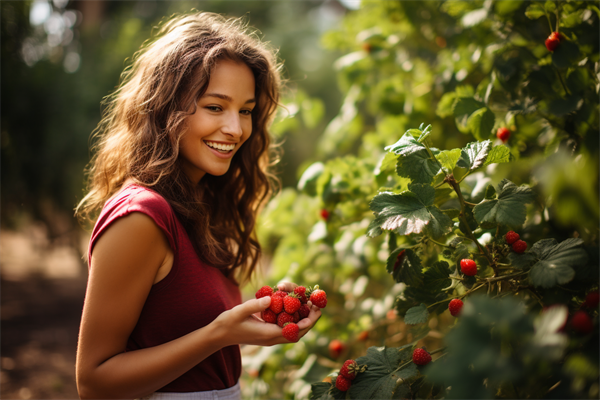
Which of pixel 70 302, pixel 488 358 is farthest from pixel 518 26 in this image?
pixel 70 302

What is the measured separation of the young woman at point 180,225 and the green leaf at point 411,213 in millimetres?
385

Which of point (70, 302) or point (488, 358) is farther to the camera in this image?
point (70, 302)

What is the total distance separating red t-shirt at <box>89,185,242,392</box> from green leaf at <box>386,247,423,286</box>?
0.57 metres

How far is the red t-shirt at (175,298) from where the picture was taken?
113cm

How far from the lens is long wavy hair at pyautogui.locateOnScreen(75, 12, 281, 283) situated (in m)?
1.37

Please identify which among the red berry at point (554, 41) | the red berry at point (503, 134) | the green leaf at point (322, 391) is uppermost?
the red berry at point (554, 41)

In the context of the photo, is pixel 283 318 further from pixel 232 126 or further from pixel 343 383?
pixel 232 126

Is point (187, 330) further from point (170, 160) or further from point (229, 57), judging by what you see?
point (229, 57)

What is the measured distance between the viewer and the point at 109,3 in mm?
7312

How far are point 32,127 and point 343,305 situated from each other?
4.33 meters

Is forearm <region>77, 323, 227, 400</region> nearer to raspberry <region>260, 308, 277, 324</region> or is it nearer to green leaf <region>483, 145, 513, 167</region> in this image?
raspberry <region>260, 308, 277, 324</region>

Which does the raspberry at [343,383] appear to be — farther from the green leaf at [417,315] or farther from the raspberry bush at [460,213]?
the green leaf at [417,315]

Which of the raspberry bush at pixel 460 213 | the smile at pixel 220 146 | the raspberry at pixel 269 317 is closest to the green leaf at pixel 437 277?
the raspberry bush at pixel 460 213

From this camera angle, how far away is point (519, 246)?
100cm
